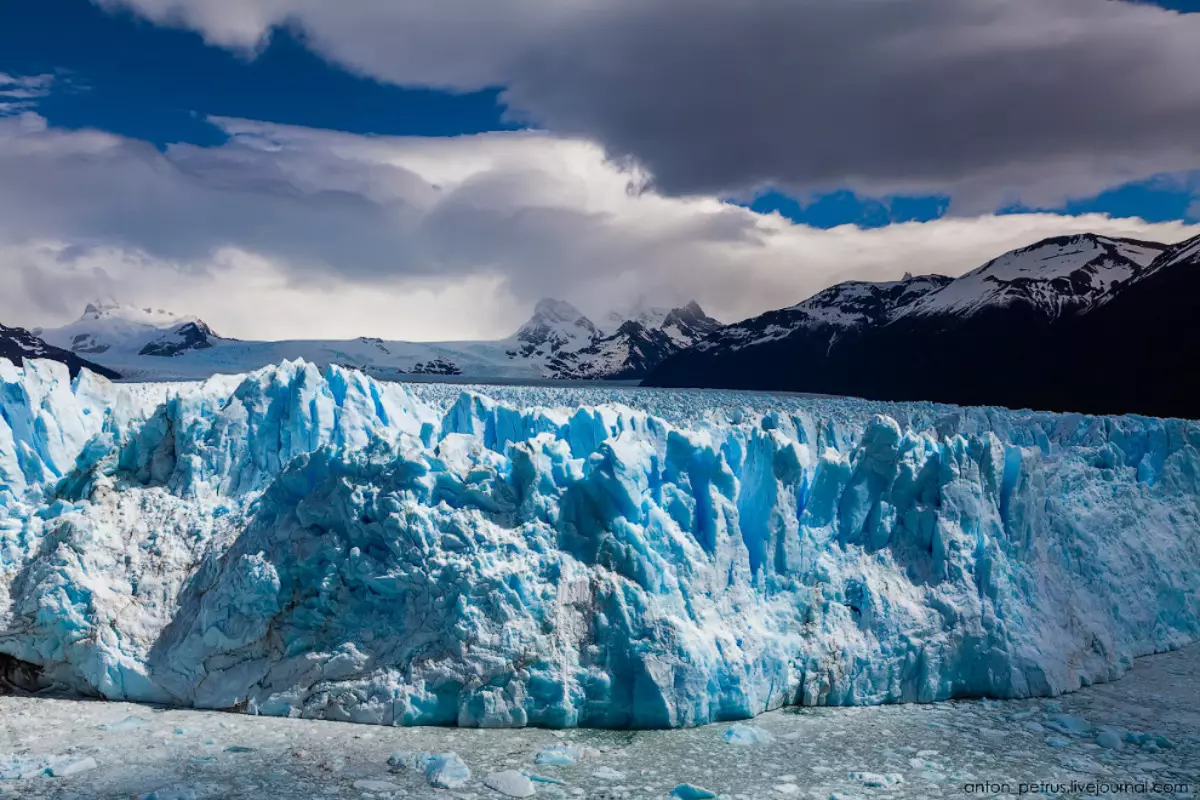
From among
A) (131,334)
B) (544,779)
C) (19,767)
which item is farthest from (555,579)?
(131,334)

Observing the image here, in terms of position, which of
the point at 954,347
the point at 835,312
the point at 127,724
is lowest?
the point at 127,724

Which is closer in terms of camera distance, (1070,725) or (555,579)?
(1070,725)

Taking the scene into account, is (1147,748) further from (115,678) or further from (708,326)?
(708,326)

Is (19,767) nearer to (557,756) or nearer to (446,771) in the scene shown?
(446,771)

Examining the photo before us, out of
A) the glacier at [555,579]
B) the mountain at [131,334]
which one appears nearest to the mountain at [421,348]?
the mountain at [131,334]

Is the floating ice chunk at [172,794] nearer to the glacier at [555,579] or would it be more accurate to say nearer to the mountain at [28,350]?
the glacier at [555,579]

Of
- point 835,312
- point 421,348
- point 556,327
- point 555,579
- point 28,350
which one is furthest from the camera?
point 556,327

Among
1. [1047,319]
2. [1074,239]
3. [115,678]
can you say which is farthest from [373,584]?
[1074,239]

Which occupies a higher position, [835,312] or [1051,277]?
[1051,277]
